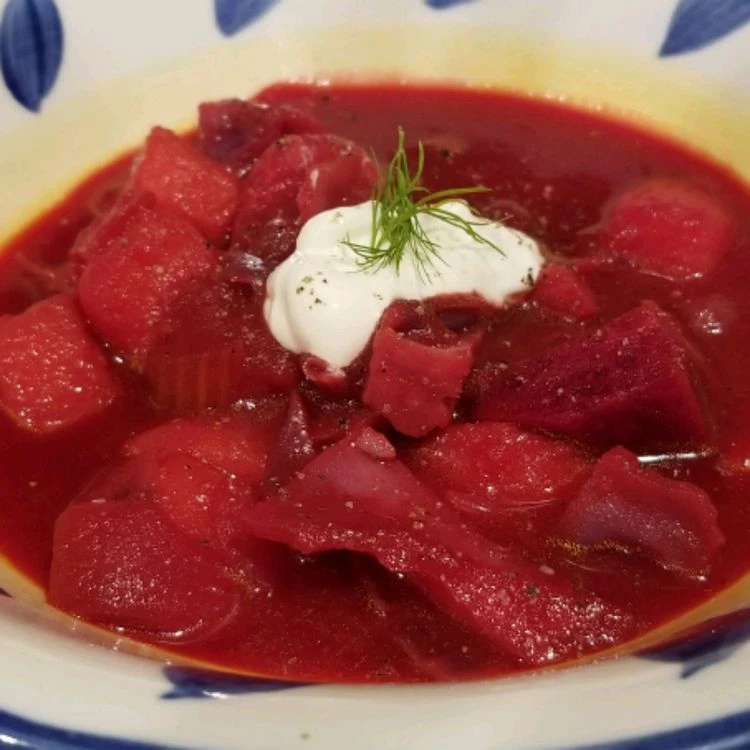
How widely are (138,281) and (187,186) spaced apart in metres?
0.45

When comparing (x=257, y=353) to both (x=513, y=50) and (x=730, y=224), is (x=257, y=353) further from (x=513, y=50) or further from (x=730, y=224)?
(x=513, y=50)

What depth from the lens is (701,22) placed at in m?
3.23

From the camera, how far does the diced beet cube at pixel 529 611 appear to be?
1.75 metres

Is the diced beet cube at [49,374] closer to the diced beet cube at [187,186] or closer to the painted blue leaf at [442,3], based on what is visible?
the diced beet cube at [187,186]

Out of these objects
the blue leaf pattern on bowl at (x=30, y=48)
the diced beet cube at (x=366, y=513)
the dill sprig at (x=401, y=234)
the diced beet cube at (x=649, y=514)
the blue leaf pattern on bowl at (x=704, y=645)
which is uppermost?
the blue leaf pattern on bowl at (x=30, y=48)

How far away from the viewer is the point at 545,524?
6.59ft

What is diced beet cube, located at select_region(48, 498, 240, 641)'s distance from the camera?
1.83 metres

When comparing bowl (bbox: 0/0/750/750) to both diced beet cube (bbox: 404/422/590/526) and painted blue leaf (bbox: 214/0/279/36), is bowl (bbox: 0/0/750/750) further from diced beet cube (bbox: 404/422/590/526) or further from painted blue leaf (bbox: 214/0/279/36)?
diced beet cube (bbox: 404/422/590/526)

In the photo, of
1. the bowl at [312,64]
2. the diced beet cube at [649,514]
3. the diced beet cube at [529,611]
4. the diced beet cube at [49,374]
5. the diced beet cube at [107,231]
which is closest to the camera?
the diced beet cube at [529,611]

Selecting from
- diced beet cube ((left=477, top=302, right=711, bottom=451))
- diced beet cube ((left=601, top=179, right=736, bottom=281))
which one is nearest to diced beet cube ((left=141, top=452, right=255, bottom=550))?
diced beet cube ((left=477, top=302, right=711, bottom=451))

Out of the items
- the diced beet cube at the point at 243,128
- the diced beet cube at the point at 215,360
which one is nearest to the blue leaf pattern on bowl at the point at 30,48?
the diced beet cube at the point at 243,128

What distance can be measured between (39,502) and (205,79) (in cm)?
194

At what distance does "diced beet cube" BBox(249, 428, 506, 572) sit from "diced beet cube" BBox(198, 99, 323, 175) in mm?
1305

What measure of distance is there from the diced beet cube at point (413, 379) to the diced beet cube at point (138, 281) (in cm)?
64
